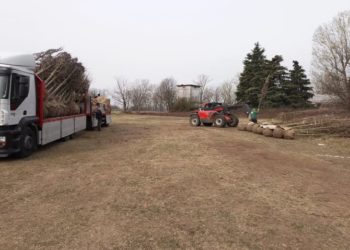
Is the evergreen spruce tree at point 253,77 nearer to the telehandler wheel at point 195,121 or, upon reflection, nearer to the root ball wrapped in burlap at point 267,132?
the telehandler wheel at point 195,121

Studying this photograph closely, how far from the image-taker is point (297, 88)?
49.3 m

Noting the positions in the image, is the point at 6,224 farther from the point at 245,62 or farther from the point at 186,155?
the point at 245,62

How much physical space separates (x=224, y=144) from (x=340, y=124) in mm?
8479

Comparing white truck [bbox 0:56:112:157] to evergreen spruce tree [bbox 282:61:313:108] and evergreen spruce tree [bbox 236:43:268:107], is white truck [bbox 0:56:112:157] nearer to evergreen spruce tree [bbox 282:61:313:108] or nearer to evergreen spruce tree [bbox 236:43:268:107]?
evergreen spruce tree [bbox 236:43:268:107]

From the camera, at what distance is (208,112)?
24812 mm

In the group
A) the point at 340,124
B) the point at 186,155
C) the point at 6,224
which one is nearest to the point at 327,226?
the point at 6,224

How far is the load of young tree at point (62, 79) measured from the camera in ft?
48.3

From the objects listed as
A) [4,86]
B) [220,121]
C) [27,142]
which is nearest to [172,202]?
[27,142]

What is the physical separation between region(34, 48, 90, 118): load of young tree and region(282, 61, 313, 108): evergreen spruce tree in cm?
3656

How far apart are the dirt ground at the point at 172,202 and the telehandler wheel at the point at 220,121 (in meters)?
13.1

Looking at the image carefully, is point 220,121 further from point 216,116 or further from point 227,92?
point 227,92

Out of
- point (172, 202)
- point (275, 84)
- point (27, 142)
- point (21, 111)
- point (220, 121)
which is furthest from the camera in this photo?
point (275, 84)

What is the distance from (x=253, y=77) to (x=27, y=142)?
143 feet

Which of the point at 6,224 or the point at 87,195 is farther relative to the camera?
the point at 87,195
